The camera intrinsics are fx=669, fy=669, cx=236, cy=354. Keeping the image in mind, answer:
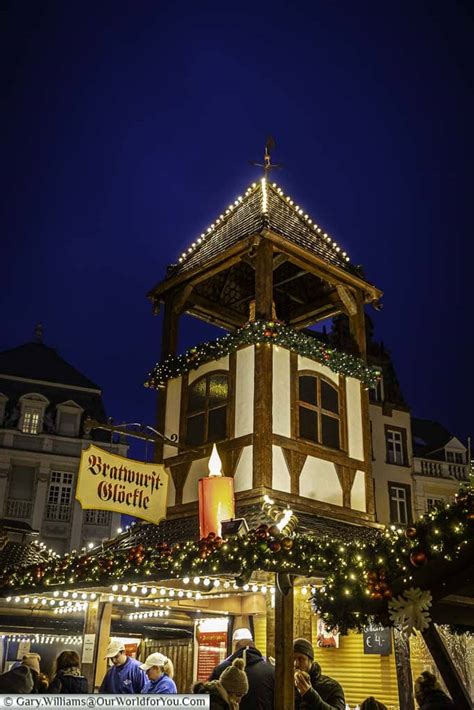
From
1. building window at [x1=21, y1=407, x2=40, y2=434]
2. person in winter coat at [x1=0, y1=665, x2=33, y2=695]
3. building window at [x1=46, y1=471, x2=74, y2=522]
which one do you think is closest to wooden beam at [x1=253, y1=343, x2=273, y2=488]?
person in winter coat at [x1=0, y1=665, x2=33, y2=695]

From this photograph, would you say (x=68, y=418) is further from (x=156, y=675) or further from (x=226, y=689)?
(x=226, y=689)

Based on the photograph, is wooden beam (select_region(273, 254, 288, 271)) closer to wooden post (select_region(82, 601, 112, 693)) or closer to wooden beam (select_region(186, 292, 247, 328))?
wooden beam (select_region(186, 292, 247, 328))

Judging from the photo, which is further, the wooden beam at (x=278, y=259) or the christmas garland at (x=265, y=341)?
the wooden beam at (x=278, y=259)

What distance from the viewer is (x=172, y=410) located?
13070 mm

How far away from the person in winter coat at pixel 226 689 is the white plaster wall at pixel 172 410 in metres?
7.37

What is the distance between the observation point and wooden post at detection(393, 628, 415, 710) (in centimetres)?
959

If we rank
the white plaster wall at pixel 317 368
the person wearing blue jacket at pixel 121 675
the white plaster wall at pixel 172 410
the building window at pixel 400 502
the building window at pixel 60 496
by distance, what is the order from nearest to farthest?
the person wearing blue jacket at pixel 121 675 → the white plaster wall at pixel 317 368 → the white plaster wall at pixel 172 410 → the building window at pixel 400 502 → the building window at pixel 60 496

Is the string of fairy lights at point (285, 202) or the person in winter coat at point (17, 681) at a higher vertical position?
the string of fairy lights at point (285, 202)

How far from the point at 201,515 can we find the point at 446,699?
523cm

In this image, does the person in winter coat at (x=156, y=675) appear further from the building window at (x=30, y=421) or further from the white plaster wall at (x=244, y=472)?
the building window at (x=30, y=421)

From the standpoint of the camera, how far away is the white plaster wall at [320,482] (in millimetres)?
11289

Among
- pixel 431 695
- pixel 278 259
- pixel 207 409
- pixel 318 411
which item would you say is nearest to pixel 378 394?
pixel 278 259

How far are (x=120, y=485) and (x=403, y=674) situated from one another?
5046mm

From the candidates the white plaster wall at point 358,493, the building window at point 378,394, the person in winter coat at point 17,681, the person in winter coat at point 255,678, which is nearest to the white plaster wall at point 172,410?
the white plaster wall at point 358,493
